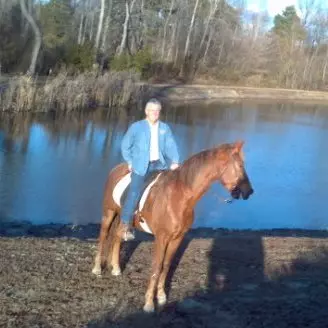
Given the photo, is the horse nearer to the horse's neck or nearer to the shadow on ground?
the horse's neck

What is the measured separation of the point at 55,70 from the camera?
35.4m

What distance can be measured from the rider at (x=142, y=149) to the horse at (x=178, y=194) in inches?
4.5

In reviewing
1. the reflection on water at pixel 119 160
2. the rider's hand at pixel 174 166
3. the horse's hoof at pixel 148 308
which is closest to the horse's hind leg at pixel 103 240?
the rider's hand at pixel 174 166

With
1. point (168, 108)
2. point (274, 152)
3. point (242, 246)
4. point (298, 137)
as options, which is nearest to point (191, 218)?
point (242, 246)

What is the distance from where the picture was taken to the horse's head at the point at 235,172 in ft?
16.9

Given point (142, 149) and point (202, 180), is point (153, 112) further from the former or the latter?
point (202, 180)

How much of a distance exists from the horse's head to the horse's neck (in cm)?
14

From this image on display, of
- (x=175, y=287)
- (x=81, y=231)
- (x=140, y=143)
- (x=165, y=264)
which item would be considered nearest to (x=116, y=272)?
(x=175, y=287)

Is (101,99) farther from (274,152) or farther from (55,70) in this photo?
(274,152)

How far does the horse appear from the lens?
5.21 meters

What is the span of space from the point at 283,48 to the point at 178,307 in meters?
58.5

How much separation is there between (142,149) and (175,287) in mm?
1539

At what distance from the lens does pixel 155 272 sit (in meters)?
5.73

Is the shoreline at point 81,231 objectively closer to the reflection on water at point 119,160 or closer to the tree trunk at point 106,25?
the reflection on water at point 119,160
